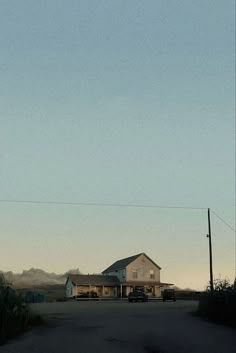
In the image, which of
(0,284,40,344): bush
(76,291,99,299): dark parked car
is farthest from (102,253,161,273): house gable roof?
(0,284,40,344): bush

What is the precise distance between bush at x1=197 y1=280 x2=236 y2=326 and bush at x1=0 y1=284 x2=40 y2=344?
9.32 meters

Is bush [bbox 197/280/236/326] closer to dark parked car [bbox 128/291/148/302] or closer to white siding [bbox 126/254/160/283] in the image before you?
dark parked car [bbox 128/291/148/302]

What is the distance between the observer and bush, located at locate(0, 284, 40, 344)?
67.0 ft

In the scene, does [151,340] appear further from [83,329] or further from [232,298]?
[232,298]

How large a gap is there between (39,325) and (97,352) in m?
6.19

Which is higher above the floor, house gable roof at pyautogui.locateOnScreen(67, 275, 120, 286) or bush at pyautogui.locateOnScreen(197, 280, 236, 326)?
bush at pyautogui.locateOnScreen(197, 280, 236, 326)

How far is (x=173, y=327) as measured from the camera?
77.6 feet

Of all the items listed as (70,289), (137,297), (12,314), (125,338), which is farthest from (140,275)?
(125,338)

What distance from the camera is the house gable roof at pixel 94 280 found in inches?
3698

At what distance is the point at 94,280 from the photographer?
94.9 metres

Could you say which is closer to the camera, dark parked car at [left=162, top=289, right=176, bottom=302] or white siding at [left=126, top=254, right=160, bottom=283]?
dark parked car at [left=162, top=289, right=176, bottom=302]

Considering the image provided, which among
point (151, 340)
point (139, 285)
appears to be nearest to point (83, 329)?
point (151, 340)

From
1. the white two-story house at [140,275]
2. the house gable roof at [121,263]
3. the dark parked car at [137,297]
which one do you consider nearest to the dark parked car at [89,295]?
the white two-story house at [140,275]

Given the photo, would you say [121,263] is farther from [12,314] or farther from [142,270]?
[12,314]
